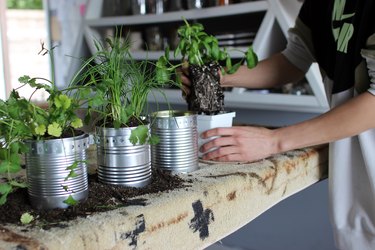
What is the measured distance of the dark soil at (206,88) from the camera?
37.5 inches

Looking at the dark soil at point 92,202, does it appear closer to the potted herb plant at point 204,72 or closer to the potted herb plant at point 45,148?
the potted herb plant at point 45,148

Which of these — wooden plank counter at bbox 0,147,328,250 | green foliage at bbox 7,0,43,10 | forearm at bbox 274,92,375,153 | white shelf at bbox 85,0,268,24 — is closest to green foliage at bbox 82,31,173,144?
wooden plank counter at bbox 0,147,328,250

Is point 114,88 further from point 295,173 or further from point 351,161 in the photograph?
point 351,161

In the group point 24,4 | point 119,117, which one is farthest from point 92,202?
point 24,4

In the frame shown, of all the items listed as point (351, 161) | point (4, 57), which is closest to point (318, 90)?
point (351, 161)

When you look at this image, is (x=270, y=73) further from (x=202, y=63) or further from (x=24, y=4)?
(x=24, y=4)

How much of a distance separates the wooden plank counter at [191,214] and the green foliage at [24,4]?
2875 millimetres

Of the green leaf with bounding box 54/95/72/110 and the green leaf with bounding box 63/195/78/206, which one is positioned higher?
the green leaf with bounding box 54/95/72/110

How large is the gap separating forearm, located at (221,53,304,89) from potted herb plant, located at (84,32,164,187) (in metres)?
0.53

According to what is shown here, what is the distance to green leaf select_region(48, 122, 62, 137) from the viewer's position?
1.95 ft

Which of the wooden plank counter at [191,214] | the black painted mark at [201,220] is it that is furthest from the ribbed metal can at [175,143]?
the black painted mark at [201,220]

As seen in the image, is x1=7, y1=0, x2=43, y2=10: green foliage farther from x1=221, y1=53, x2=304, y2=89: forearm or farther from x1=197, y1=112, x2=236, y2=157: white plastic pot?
x1=197, y1=112, x2=236, y2=157: white plastic pot

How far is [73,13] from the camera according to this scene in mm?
2654

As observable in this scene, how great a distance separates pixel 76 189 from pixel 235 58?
1.42m
